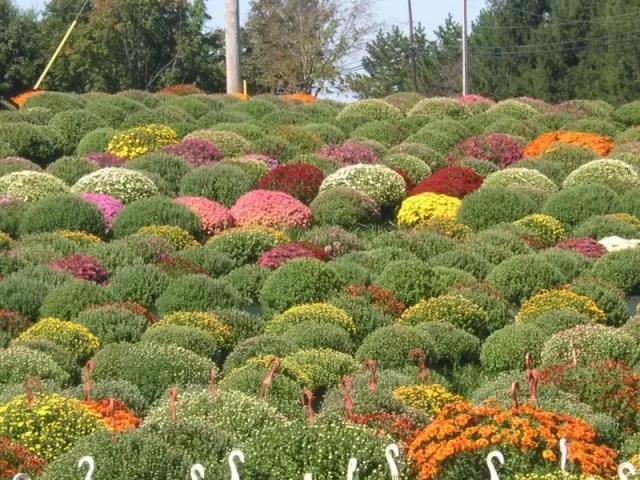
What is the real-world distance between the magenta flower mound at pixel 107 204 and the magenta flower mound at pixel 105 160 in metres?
3.33

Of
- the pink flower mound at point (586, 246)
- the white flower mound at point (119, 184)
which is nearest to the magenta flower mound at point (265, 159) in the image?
the white flower mound at point (119, 184)

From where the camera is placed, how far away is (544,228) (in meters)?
19.4

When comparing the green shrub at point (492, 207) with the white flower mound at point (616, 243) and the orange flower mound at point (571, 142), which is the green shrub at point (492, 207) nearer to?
the white flower mound at point (616, 243)

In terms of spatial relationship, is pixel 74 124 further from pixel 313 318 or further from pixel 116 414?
pixel 116 414

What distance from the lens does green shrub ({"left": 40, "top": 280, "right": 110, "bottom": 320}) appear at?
14.4 metres

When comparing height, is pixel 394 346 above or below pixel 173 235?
below

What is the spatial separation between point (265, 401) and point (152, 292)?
5976 mm

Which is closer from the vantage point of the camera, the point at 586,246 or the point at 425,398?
the point at 425,398

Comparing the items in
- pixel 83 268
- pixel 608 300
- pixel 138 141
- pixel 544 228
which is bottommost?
pixel 608 300

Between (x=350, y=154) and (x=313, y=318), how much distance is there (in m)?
11.0

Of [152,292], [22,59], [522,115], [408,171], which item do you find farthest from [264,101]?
[152,292]

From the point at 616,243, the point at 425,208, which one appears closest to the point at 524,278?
the point at 616,243

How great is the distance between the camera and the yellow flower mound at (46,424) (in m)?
8.78

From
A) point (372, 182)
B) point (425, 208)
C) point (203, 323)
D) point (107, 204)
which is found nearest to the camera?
point (203, 323)
